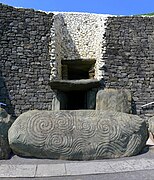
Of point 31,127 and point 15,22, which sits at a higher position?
point 15,22

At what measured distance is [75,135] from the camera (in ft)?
14.6

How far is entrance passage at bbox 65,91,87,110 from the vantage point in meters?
11.4

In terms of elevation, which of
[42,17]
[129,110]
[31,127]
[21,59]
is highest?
[42,17]

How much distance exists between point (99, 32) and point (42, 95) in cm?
380

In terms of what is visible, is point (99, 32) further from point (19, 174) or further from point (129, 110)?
point (19, 174)

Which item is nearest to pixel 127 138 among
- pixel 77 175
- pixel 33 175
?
pixel 77 175

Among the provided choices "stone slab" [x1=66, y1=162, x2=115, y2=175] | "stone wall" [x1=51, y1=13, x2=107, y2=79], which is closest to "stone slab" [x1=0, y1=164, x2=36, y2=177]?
"stone slab" [x1=66, y1=162, x2=115, y2=175]

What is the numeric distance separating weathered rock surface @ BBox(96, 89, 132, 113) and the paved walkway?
4.92 metres

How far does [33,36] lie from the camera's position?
1030 cm

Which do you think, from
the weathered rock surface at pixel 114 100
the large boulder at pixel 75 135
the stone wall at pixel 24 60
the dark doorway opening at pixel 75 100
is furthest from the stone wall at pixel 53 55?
the large boulder at pixel 75 135

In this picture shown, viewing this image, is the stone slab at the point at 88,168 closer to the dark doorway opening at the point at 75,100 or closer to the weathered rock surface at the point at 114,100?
the weathered rock surface at the point at 114,100

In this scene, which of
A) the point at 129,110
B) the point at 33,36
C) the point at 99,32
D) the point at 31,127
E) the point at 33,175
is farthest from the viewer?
the point at 99,32

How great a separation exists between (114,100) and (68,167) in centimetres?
583

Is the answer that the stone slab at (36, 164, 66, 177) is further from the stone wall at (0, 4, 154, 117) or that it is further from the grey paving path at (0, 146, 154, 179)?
the stone wall at (0, 4, 154, 117)
